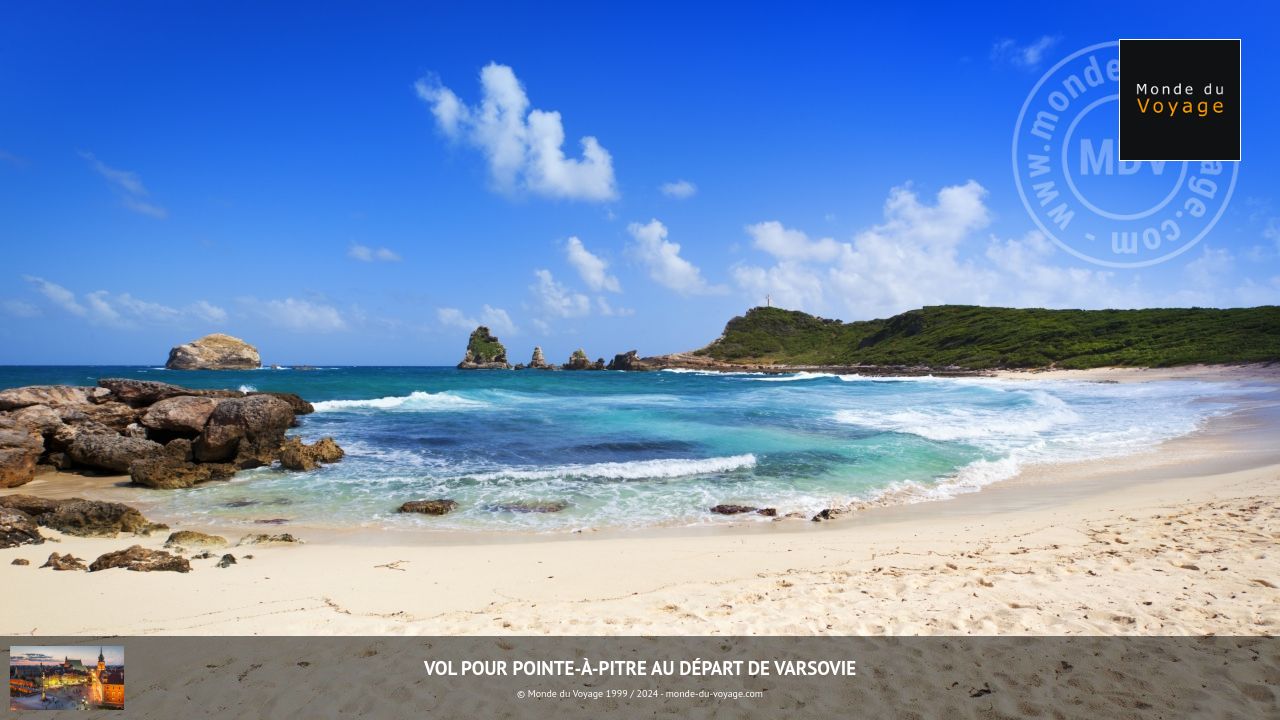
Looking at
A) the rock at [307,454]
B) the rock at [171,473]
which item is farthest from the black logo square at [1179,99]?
the rock at [171,473]

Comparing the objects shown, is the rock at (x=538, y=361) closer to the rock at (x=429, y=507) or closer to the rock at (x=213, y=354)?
the rock at (x=213, y=354)

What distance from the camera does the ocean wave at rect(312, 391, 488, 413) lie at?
2772 cm

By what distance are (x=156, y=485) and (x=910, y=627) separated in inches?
552

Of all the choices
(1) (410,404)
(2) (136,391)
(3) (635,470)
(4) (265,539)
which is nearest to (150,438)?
(2) (136,391)

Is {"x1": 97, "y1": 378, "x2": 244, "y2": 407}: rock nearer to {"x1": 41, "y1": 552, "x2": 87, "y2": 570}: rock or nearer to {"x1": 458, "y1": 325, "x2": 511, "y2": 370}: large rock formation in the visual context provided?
{"x1": 41, "y1": 552, "x2": 87, "y2": 570}: rock

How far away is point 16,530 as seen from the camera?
23.8 ft

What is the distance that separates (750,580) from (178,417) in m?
15.1

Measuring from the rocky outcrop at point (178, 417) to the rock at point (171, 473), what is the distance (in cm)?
174

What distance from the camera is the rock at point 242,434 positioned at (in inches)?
523

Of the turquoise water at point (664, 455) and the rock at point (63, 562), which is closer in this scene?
the rock at point (63, 562)

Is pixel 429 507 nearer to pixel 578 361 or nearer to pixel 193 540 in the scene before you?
pixel 193 540

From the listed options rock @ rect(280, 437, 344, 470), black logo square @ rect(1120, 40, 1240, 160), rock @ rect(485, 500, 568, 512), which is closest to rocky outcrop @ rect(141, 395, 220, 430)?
rock @ rect(280, 437, 344, 470)

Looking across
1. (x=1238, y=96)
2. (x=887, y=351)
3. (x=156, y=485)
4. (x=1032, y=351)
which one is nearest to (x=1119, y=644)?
(x=1238, y=96)

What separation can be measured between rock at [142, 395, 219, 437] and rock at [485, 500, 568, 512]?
8985mm
